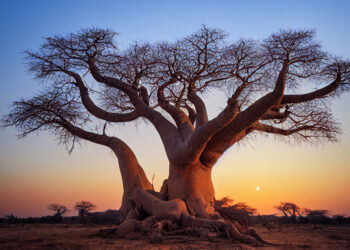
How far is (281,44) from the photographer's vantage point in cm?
571

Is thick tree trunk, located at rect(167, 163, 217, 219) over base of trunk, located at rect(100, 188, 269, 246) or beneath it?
over

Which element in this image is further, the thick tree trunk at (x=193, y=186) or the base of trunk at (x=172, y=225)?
the thick tree trunk at (x=193, y=186)

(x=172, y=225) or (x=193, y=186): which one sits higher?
(x=193, y=186)

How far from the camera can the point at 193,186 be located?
6.95 m

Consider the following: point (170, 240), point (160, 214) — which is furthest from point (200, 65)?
point (170, 240)

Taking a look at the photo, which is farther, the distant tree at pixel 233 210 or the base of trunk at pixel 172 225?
the distant tree at pixel 233 210

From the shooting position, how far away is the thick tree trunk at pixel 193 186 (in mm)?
6633

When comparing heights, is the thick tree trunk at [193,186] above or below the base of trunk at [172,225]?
above

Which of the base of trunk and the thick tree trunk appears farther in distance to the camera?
the thick tree trunk

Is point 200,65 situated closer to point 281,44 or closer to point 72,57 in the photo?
point 281,44

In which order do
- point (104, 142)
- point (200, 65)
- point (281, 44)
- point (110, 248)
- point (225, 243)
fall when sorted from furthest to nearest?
point (104, 142) < point (200, 65) < point (281, 44) < point (225, 243) < point (110, 248)

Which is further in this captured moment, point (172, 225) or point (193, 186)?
point (193, 186)

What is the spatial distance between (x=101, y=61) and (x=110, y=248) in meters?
5.12

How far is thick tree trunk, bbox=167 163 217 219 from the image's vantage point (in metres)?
6.63
